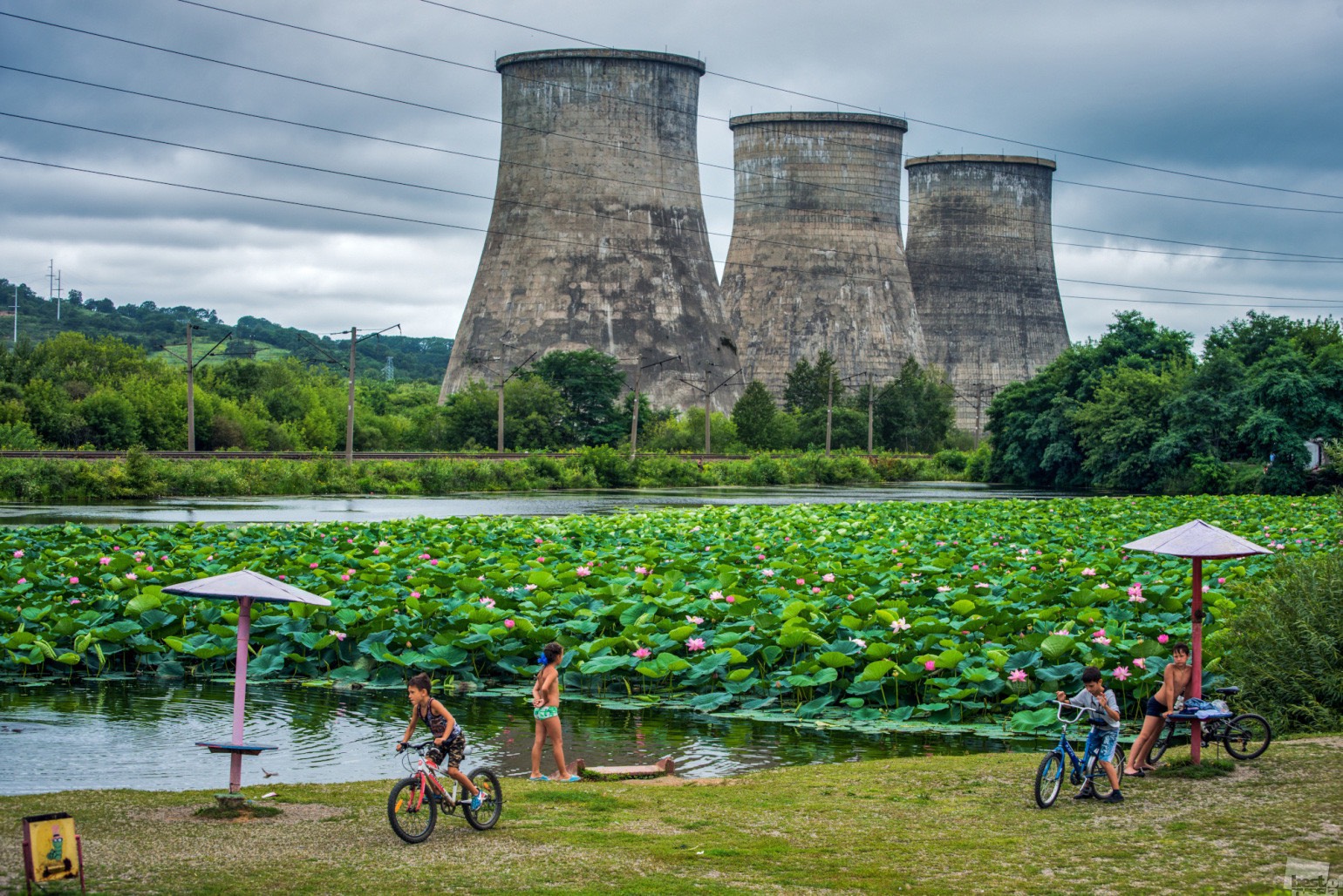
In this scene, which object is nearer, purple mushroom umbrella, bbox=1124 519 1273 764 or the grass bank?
purple mushroom umbrella, bbox=1124 519 1273 764

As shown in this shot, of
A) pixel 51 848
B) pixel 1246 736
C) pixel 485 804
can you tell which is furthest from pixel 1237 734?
pixel 51 848

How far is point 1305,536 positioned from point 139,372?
127ft

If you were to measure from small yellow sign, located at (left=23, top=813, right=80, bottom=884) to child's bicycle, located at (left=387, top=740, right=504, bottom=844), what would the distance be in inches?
44.0

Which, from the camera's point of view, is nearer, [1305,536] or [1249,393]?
[1305,536]

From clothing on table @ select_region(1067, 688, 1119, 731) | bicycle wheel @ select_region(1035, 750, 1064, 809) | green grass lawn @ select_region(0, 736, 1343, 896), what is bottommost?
green grass lawn @ select_region(0, 736, 1343, 896)

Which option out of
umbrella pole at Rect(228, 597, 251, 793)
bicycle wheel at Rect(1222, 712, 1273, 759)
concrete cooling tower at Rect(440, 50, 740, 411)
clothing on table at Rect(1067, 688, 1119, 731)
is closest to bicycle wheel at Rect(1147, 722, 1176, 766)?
bicycle wheel at Rect(1222, 712, 1273, 759)

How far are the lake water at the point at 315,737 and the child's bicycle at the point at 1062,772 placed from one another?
1497 mm

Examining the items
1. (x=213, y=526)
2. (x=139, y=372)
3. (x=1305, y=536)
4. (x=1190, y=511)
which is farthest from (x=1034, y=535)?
(x=139, y=372)

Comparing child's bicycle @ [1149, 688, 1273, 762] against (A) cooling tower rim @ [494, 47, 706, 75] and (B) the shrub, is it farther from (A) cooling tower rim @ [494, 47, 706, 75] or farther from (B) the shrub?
(A) cooling tower rim @ [494, 47, 706, 75]

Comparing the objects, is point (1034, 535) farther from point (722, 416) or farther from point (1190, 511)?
point (722, 416)

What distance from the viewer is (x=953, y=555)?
1234 centimetres

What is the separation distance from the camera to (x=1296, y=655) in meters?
7.50

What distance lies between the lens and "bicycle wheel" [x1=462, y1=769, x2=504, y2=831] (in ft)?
17.0

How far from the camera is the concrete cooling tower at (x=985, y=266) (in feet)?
174
